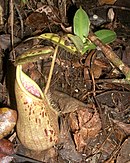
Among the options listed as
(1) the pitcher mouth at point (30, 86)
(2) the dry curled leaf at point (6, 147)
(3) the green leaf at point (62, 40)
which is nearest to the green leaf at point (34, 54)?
(1) the pitcher mouth at point (30, 86)

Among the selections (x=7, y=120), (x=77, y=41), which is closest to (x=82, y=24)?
(x=77, y=41)

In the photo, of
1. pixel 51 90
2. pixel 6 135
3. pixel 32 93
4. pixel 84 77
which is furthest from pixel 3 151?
pixel 84 77

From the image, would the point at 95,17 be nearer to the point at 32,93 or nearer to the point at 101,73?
the point at 101,73

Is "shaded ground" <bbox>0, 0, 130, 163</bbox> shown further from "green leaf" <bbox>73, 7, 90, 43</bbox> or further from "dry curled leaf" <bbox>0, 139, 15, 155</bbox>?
"green leaf" <bbox>73, 7, 90, 43</bbox>

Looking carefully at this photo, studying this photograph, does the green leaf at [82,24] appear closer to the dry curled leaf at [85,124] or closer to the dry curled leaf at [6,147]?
the dry curled leaf at [85,124]

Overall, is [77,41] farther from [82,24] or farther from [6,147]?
[6,147]
